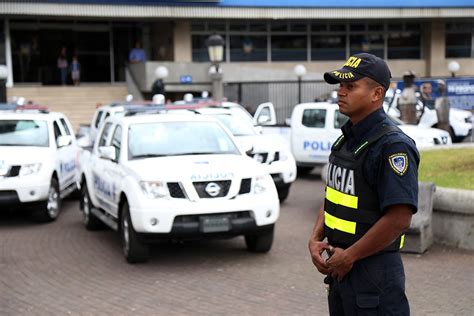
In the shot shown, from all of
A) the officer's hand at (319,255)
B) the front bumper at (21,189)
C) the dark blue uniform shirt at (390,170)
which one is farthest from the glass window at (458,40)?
the dark blue uniform shirt at (390,170)

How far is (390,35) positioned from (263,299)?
1164 inches

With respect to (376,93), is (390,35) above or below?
above

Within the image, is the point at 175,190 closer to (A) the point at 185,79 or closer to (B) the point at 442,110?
(B) the point at 442,110

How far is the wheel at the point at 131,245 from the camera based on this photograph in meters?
7.10

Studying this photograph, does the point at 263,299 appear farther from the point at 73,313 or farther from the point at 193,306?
the point at 73,313

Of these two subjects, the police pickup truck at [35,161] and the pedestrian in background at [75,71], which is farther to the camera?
the pedestrian in background at [75,71]

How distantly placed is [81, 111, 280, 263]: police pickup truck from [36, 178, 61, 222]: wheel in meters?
1.89

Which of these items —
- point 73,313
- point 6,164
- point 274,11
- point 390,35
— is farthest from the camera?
point 390,35

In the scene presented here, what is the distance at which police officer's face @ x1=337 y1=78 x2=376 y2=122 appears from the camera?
2.95 m

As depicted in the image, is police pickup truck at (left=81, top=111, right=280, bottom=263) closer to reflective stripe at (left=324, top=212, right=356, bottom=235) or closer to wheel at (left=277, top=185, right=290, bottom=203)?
wheel at (left=277, top=185, right=290, bottom=203)

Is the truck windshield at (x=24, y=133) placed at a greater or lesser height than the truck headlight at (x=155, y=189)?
greater

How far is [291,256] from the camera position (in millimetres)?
7531

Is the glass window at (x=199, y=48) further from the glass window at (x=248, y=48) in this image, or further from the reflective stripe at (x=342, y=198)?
the reflective stripe at (x=342, y=198)

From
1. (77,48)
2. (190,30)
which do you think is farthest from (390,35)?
(77,48)
